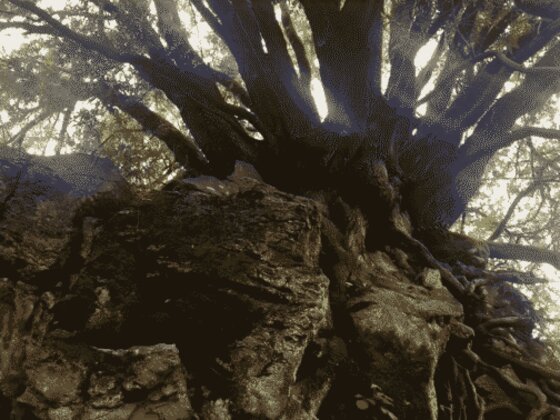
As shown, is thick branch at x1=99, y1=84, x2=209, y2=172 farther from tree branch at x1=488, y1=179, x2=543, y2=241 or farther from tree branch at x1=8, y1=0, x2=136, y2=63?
tree branch at x1=488, y1=179, x2=543, y2=241

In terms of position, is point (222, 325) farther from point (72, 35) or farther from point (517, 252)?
point (517, 252)

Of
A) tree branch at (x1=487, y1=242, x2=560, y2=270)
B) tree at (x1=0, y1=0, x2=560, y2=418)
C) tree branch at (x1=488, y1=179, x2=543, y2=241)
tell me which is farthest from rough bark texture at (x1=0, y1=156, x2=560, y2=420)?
tree branch at (x1=488, y1=179, x2=543, y2=241)

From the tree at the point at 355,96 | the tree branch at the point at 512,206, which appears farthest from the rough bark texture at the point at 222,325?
the tree branch at the point at 512,206

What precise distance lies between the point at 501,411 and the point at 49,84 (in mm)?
7179

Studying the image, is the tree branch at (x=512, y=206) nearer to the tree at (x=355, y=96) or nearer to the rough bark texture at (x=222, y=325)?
the tree at (x=355, y=96)

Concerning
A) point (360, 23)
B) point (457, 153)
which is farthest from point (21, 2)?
point (457, 153)

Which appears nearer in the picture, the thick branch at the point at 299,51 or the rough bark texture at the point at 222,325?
the rough bark texture at the point at 222,325

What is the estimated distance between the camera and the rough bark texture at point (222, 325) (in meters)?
1.81

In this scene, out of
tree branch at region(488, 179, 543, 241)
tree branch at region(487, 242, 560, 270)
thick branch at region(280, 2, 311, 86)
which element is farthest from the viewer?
tree branch at region(488, 179, 543, 241)

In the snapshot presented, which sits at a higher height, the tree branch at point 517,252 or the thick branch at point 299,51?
the thick branch at point 299,51

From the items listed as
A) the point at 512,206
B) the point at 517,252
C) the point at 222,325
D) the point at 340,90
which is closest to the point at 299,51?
the point at 340,90

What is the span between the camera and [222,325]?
2133 millimetres

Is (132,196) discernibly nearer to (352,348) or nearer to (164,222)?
(164,222)

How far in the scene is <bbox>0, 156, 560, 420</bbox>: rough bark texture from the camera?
1.81 meters
